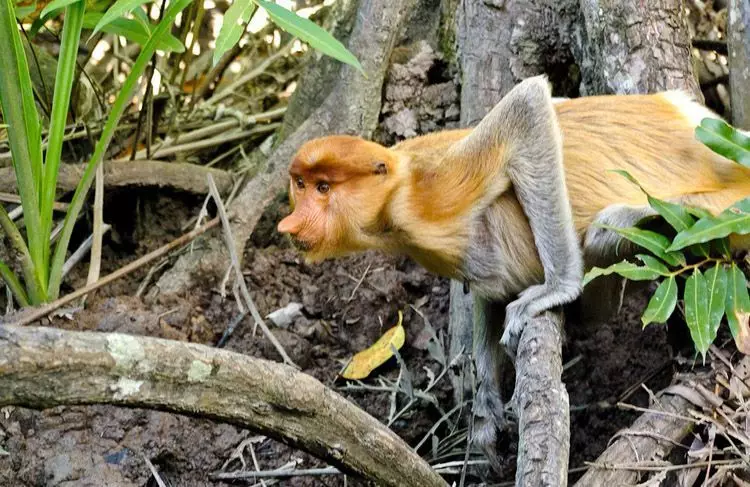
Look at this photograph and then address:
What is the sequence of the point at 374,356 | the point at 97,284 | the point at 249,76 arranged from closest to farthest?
the point at 97,284 < the point at 374,356 < the point at 249,76

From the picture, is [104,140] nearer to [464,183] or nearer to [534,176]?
[464,183]

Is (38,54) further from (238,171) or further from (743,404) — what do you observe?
(743,404)

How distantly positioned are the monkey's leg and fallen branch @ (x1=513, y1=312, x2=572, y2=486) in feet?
3.67

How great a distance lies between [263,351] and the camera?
221 inches

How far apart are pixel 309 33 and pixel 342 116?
1728mm

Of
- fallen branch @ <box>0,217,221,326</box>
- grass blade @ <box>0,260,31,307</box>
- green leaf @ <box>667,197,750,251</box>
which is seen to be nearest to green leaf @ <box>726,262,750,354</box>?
green leaf @ <box>667,197,750,251</box>

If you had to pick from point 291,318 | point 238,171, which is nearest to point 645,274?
point 291,318

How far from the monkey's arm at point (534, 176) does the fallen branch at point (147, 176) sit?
233 centimetres

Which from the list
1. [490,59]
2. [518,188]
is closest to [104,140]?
[518,188]

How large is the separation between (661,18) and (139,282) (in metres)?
3.51

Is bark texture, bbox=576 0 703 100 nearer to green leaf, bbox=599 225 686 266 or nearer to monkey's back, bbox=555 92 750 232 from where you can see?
monkey's back, bbox=555 92 750 232

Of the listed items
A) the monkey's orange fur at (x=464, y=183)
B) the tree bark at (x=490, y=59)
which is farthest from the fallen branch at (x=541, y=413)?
the monkey's orange fur at (x=464, y=183)

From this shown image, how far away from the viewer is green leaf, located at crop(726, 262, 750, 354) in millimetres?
3836

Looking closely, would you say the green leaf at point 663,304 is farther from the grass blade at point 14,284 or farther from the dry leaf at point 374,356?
the grass blade at point 14,284
